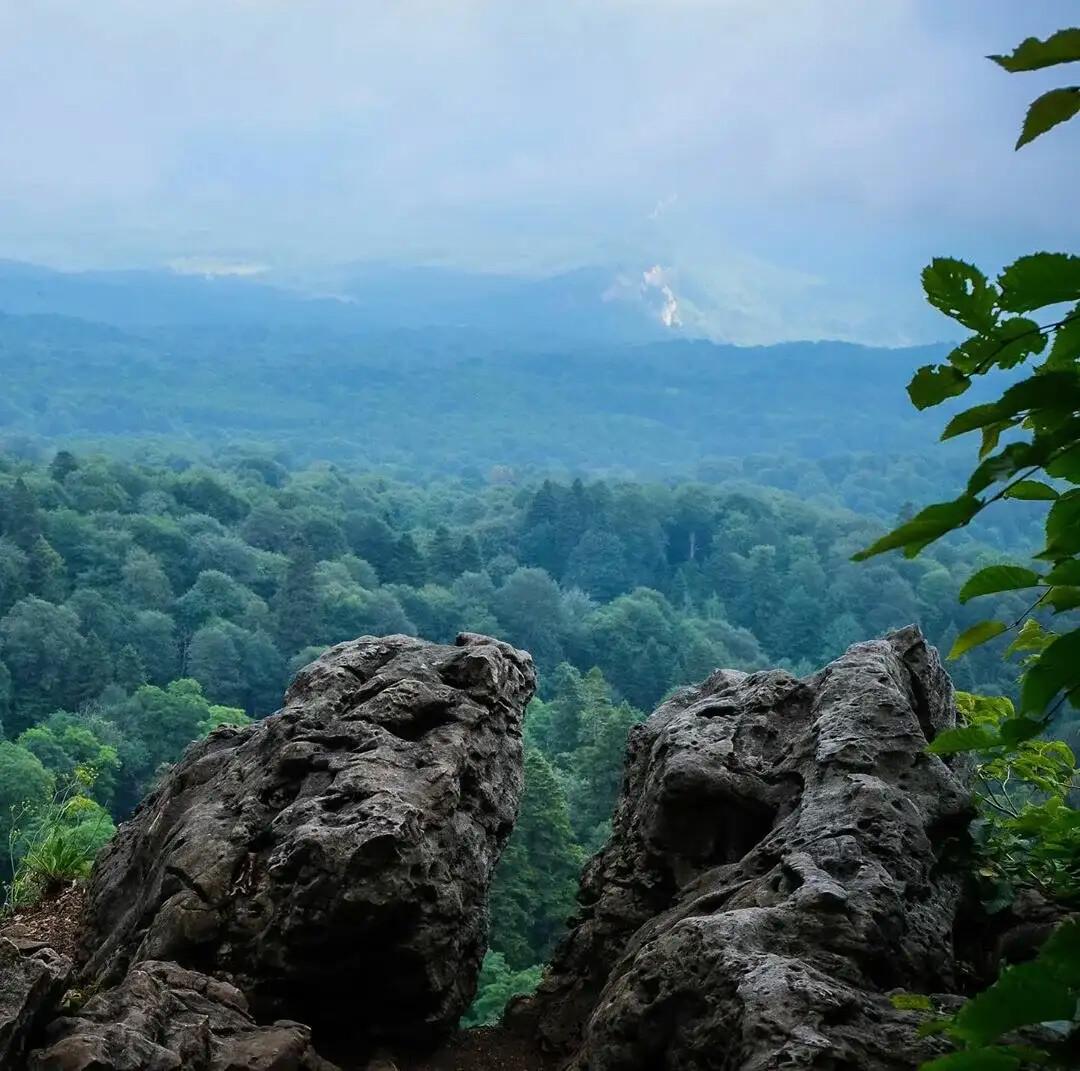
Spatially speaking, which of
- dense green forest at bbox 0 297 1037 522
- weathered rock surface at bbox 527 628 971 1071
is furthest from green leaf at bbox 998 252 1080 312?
dense green forest at bbox 0 297 1037 522

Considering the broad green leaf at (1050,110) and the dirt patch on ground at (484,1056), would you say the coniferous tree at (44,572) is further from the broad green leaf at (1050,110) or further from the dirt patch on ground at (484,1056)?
the broad green leaf at (1050,110)

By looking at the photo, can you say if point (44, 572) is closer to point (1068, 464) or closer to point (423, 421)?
point (1068, 464)

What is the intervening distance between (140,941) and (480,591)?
71.4m

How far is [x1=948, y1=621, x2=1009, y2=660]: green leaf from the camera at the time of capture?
1.75m

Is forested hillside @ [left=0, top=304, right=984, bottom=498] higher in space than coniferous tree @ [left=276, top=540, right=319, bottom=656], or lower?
higher

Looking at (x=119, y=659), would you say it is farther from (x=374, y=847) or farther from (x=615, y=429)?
(x=615, y=429)

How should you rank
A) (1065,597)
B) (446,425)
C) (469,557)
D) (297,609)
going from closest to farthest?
(1065,597)
(297,609)
(469,557)
(446,425)

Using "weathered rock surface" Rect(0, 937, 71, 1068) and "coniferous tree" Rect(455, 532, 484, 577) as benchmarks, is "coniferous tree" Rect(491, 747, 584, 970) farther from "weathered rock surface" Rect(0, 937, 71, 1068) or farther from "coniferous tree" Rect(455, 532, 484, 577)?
"coniferous tree" Rect(455, 532, 484, 577)

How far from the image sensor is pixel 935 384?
1654 mm

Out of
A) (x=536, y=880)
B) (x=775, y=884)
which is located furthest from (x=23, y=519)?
(x=775, y=884)

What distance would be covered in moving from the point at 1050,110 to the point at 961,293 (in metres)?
0.30

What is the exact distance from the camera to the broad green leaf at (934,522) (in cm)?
144

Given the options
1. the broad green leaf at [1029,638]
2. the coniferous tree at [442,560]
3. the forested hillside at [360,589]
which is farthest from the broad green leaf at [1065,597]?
the coniferous tree at [442,560]

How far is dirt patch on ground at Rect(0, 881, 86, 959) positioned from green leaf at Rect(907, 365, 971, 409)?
5.86m
